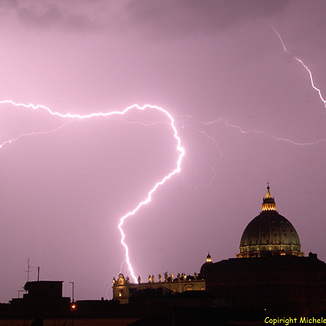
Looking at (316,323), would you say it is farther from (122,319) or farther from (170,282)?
(170,282)

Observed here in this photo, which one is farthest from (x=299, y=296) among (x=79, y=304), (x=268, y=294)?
(x=79, y=304)

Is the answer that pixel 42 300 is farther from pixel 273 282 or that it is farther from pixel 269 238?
pixel 269 238

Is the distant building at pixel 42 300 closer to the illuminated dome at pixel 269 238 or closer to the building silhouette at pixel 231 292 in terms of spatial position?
the building silhouette at pixel 231 292

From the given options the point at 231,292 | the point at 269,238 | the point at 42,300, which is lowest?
the point at 42,300

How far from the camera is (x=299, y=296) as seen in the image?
5610 inches

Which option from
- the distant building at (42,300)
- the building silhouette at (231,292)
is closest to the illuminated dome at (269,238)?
the building silhouette at (231,292)

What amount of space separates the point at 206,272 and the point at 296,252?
19.9m

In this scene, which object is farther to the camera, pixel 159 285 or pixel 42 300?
pixel 159 285

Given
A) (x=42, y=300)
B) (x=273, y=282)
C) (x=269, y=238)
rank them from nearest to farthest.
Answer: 1. (x=42, y=300)
2. (x=273, y=282)
3. (x=269, y=238)

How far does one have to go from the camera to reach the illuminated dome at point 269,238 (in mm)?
163625

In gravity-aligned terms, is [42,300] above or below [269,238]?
below

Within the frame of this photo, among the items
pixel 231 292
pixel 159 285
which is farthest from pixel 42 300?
pixel 159 285

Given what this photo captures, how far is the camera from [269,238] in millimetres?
164625

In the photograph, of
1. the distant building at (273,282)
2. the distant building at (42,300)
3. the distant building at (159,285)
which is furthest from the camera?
the distant building at (159,285)
